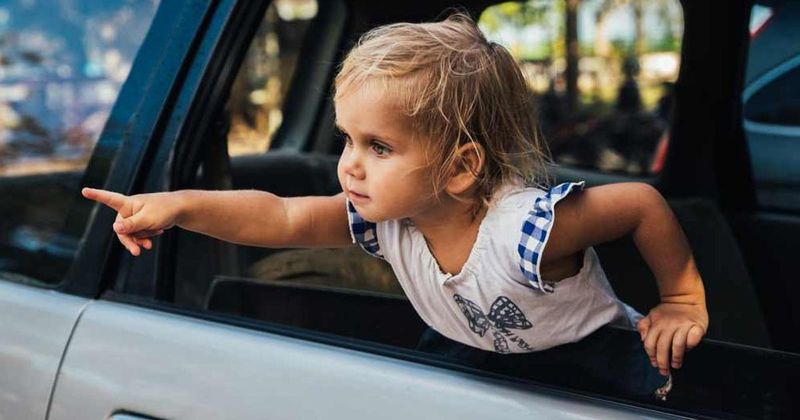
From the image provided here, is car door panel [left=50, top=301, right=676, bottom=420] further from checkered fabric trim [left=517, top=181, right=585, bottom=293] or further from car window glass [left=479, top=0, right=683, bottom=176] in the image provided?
car window glass [left=479, top=0, right=683, bottom=176]

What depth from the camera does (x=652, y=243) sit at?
1.37 m

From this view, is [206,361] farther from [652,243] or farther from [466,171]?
[652,243]

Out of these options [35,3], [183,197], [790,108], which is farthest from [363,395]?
[790,108]

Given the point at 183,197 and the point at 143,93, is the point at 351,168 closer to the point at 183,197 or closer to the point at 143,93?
the point at 183,197

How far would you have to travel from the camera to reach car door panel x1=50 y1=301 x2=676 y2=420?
1.33 meters

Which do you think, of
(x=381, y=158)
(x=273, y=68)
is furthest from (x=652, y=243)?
(x=273, y=68)

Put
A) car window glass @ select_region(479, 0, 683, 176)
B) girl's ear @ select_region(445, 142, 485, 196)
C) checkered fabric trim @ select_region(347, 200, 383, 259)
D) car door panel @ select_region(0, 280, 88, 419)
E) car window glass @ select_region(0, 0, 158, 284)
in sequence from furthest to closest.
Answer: car window glass @ select_region(479, 0, 683, 176) → car window glass @ select_region(0, 0, 158, 284) → car door panel @ select_region(0, 280, 88, 419) → checkered fabric trim @ select_region(347, 200, 383, 259) → girl's ear @ select_region(445, 142, 485, 196)

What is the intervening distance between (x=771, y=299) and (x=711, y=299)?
497 mm

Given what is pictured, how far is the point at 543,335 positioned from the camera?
1454 mm

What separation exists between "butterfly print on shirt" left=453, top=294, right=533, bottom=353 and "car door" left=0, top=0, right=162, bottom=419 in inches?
28.4

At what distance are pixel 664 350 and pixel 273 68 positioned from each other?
2.36 m

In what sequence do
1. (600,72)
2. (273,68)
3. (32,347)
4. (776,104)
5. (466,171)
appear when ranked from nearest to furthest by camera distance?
(466,171), (32,347), (776,104), (273,68), (600,72)

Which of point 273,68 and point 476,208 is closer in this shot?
point 476,208

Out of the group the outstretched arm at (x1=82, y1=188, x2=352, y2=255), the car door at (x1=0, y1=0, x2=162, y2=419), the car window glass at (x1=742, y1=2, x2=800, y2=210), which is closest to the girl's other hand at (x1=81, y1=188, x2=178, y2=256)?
the outstretched arm at (x1=82, y1=188, x2=352, y2=255)
